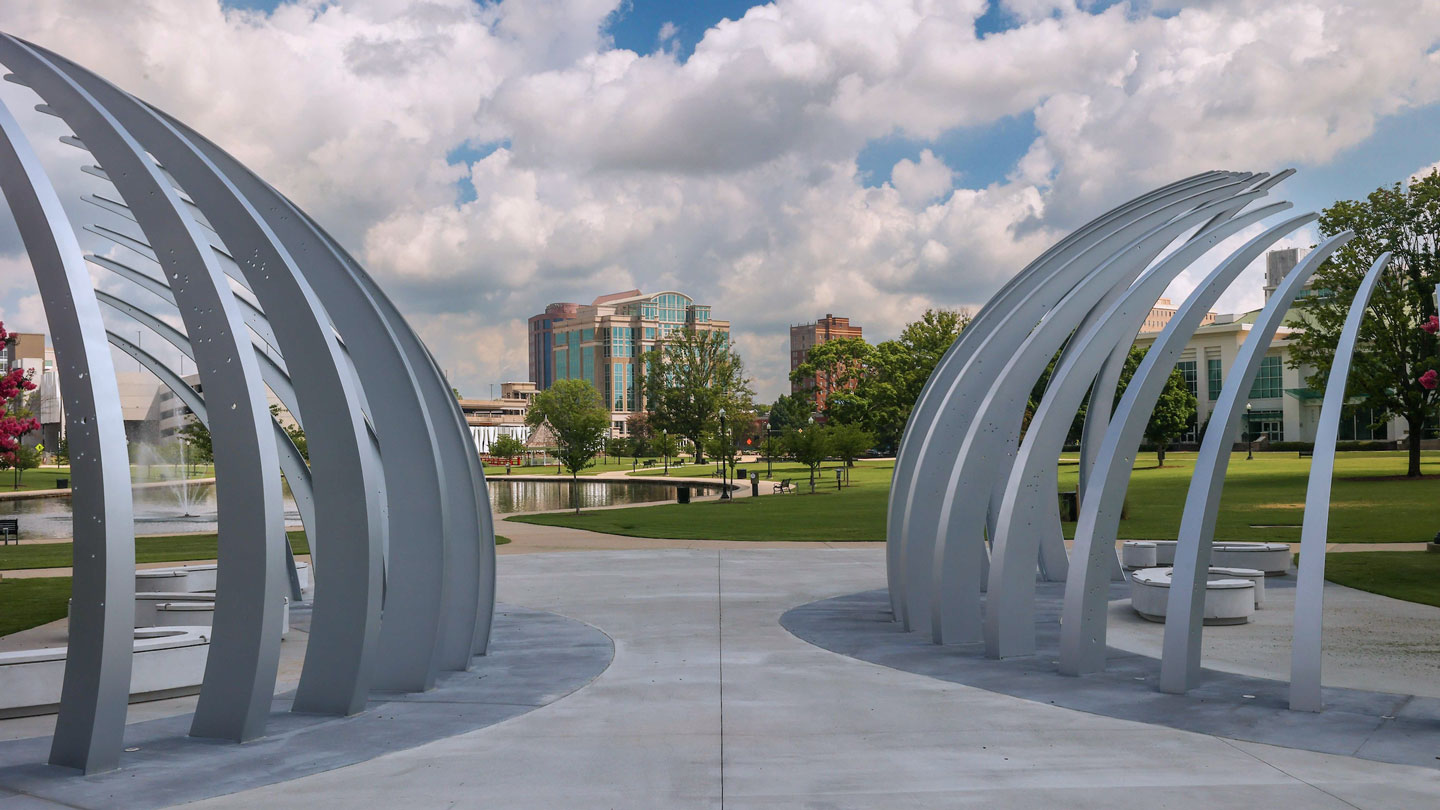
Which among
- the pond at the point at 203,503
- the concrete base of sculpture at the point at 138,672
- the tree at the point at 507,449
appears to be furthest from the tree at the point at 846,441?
the tree at the point at 507,449

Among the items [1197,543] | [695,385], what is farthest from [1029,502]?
[695,385]

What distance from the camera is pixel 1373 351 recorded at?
3828 cm

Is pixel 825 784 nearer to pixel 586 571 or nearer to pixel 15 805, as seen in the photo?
pixel 15 805

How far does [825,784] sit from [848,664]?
145 inches

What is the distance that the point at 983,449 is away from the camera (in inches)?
422

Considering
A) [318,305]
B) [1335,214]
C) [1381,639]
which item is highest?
[1335,214]

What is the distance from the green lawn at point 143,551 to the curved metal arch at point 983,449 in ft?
37.8

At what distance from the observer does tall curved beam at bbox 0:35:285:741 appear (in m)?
7.11

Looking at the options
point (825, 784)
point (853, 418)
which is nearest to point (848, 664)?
point (825, 784)

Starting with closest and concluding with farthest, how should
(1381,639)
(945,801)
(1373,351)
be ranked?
(945,801), (1381,639), (1373,351)

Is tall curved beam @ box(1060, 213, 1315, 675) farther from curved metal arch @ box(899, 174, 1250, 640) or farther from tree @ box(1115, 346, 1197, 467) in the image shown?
tree @ box(1115, 346, 1197, 467)

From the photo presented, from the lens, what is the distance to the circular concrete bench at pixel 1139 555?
650 inches

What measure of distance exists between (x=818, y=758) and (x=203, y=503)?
44.3 meters

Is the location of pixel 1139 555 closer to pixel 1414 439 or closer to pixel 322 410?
pixel 322 410
